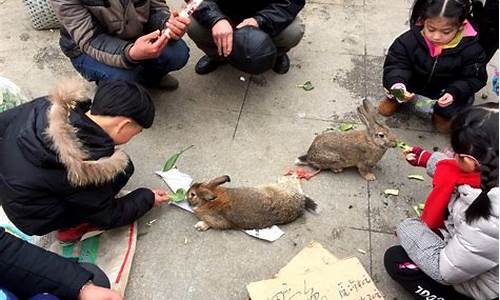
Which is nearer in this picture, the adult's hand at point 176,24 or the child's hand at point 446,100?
the adult's hand at point 176,24

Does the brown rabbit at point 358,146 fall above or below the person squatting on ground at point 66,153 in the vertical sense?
below

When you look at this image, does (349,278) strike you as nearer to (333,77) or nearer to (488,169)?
(488,169)

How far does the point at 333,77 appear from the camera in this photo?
12.5 feet

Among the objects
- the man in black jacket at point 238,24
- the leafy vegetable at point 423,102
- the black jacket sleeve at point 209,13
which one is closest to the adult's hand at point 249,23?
the man in black jacket at point 238,24

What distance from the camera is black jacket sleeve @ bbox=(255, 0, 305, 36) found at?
342cm

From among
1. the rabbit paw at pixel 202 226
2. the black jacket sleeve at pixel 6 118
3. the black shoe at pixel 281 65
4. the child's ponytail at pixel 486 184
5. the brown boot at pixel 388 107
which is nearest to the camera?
the child's ponytail at pixel 486 184

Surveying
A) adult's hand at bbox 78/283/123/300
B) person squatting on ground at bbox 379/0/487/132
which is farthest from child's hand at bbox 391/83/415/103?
adult's hand at bbox 78/283/123/300

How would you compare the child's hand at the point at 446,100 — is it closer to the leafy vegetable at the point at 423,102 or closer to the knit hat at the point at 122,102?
the leafy vegetable at the point at 423,102

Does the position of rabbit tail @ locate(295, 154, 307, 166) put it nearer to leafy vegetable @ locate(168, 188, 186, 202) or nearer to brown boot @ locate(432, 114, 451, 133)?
leafy vegetable @ locate(168, 188, 186, 202)

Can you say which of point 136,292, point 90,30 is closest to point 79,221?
point 136,292

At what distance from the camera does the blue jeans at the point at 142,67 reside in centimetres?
325

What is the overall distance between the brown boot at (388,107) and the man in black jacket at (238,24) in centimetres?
82

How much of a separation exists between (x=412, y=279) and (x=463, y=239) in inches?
16.1

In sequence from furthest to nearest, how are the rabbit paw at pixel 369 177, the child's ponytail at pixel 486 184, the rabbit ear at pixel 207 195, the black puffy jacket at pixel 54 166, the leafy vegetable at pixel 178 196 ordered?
the rabbit paw at pixel 369 177, the leafy vegetable at pixel 178 196, the rabbit ear at pixel 207 195, the black puffy jacket at pixel 54 166, the child's ponytail at pixel 486 184
